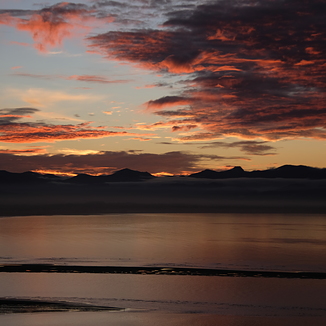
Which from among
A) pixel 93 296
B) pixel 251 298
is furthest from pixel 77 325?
pixel 251 298

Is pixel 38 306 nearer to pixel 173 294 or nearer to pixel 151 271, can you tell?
pixel 173 294

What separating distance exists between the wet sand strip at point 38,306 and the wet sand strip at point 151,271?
11.4 metres

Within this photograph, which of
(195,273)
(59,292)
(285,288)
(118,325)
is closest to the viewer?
(118,325)

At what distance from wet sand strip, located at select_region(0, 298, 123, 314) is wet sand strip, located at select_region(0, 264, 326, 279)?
1145cm

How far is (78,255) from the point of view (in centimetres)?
4962

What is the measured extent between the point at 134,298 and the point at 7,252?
30.6 meters

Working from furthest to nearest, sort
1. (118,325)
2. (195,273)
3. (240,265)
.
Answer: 1. (240,265)
2. (195,273)
3. (118,325)

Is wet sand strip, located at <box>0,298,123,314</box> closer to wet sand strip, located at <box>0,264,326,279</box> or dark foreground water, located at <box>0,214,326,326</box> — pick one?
dark foreground water, located at <box>0,214,326,326</box>

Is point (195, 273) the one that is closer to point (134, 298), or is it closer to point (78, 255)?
point (134, 298)

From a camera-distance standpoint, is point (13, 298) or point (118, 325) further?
point (13, 298)

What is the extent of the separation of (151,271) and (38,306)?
14.6 meters

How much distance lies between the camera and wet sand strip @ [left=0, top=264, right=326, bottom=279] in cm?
3653

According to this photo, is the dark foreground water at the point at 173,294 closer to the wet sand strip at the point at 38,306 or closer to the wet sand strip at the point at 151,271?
the wet sand strip at the point at 38,306

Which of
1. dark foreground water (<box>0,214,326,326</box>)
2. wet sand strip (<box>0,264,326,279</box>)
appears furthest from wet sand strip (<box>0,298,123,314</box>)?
wet sand strip (<box>0,264,326,279</box>)
